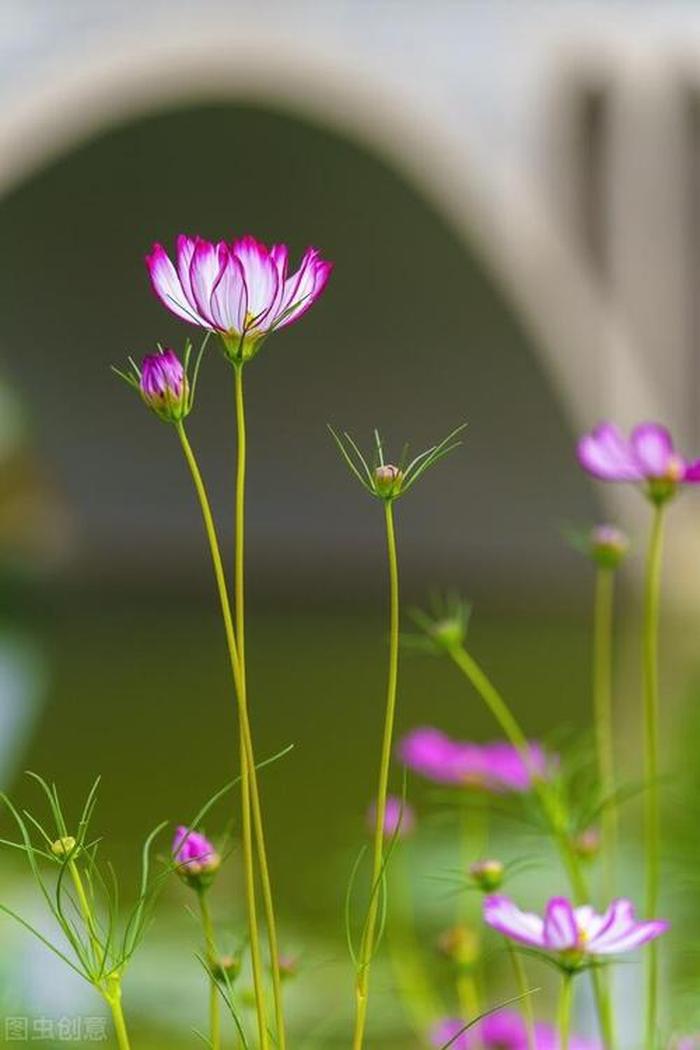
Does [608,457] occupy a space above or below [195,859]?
above

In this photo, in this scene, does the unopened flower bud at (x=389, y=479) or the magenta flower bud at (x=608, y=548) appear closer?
the unopened flower bud at (x=389, y=479)

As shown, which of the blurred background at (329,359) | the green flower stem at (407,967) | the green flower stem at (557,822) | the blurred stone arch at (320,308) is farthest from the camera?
the blurred stone arch at (320,308)

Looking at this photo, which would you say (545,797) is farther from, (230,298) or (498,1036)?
(230,298)

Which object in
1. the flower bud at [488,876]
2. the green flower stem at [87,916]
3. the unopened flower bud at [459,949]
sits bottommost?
the green flower stem at [87,916]

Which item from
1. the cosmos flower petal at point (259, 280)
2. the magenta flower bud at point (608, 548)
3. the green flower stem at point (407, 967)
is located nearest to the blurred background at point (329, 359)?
the green flower stem at point (407, 967)

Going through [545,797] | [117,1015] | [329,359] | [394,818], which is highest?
[329,359]

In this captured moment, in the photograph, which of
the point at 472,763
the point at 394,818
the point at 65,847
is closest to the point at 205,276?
the point at 65,847

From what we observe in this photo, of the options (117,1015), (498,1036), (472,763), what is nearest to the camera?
(117,1015)

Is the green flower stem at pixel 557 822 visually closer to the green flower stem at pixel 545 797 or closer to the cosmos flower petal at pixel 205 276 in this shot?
the green flower stem at pixel 545 797
